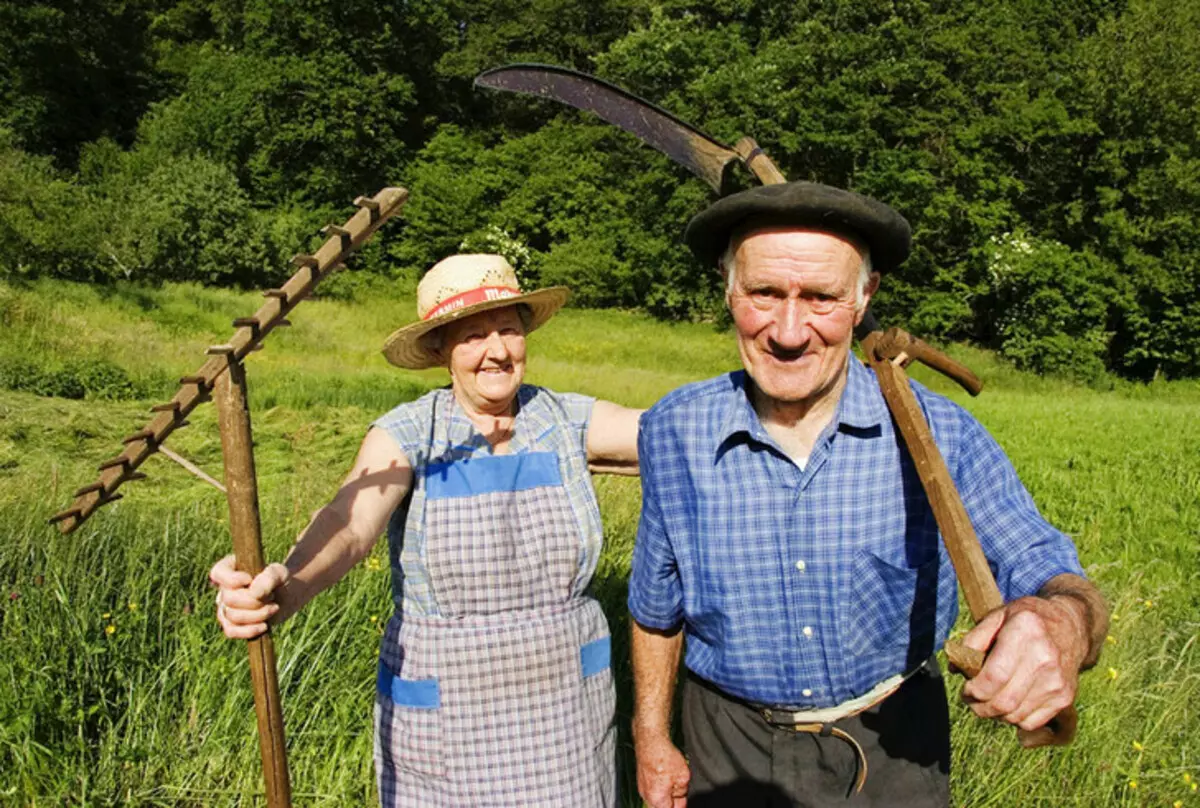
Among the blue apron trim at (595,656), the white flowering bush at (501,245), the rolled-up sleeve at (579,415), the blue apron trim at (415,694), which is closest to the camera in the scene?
the blue apron trim at (415,694)

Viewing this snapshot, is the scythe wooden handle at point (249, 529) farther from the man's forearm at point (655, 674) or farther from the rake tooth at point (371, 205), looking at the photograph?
the man's forearm at point (655, 674)

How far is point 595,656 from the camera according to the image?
2.36 meters

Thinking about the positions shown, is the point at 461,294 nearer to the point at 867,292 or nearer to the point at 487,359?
the point at 487,359

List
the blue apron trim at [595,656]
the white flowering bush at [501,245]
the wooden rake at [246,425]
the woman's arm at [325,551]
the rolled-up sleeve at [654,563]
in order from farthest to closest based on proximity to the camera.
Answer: the white flowering bush at [501,245] < the blue apron trim at [595,656] < the rolled-up sleeve at [654,563] < the woman's arm at [325,551] < the wooden rake at [246,425]

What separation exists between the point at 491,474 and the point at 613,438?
0.35 m

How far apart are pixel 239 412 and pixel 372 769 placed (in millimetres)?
2048

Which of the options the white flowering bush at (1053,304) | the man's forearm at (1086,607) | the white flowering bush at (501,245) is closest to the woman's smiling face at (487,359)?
the man's forearm at (1086,607)

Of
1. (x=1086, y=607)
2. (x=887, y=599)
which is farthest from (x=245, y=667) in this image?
(x=1086, y=607)

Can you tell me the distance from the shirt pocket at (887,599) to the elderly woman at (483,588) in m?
0.70

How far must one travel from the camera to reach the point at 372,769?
10.0 ft

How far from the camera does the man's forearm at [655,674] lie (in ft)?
7.12

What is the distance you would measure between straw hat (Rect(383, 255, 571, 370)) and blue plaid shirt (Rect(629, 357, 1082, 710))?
65cm

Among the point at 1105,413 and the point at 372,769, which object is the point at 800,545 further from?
the point at 1105,413

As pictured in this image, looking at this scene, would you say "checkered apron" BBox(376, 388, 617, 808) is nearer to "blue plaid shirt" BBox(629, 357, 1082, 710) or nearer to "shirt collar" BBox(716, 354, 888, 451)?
"blue plaid shirt" BBox(629, 357, 1082, 710)
